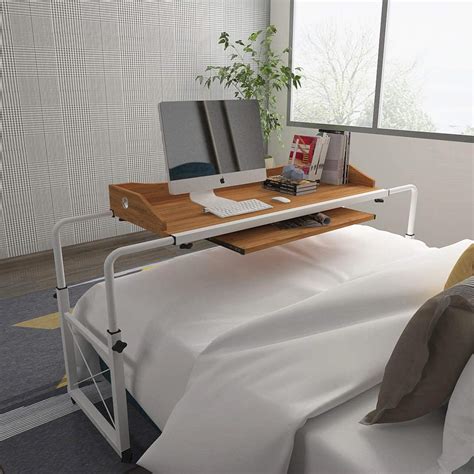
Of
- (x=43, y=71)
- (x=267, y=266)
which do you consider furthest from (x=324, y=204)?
(x=43, y=71)

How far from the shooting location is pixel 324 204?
204cm

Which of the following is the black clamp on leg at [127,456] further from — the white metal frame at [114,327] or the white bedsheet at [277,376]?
the white bedsheet at [277,376]

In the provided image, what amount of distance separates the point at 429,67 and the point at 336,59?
0.81 m

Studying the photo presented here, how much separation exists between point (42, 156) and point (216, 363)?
275 cm

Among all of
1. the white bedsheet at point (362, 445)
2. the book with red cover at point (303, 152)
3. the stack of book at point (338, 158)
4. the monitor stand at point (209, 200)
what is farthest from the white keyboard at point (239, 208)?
the white bedsheet at point (362, 445)

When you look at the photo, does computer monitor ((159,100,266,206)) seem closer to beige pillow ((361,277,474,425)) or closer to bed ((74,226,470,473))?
bed ((74,226,470,473))

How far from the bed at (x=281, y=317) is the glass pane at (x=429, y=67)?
165cm

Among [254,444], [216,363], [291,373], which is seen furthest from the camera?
[216,363]

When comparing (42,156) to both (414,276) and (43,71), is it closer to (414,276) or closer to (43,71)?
(43,71)

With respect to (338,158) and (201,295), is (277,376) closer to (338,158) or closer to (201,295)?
(201,295)

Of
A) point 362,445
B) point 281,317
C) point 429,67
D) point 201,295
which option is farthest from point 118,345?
point 429,67

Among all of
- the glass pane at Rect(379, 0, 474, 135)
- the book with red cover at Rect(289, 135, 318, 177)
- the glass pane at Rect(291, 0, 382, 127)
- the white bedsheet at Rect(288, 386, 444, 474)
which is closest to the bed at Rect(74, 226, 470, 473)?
the white bedsheet at Rect(288, 386, 444, 474)

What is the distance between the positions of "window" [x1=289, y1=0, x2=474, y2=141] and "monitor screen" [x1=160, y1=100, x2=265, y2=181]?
1.97 m

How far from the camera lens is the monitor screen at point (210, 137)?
6.46 feet
